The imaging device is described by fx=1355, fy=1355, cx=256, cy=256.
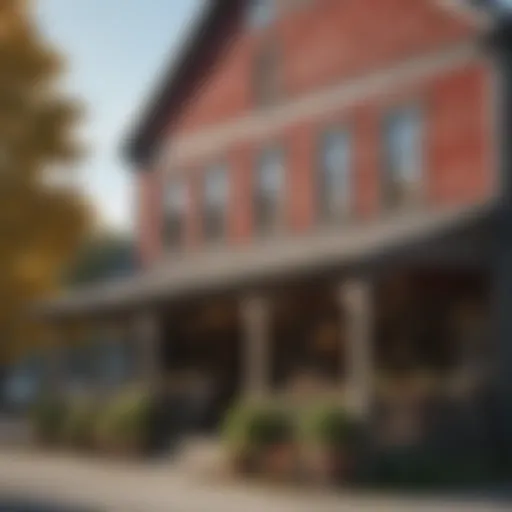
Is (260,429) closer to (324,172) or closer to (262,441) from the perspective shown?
(262,441)

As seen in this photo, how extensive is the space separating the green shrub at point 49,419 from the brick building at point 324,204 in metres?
1.75

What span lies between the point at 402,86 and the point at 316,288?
3.61m

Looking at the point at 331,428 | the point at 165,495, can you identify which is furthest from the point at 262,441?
the point at 165,495

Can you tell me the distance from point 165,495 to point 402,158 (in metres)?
7.73

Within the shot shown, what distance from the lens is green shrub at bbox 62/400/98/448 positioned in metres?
24.1

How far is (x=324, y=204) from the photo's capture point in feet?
77.7

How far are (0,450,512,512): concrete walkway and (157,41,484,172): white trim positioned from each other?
274 inches

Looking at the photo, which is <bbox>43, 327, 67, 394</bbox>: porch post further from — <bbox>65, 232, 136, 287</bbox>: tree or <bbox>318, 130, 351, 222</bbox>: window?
<bbox>65, 232, 136, 287</bbox>: tree

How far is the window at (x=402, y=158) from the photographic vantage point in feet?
70.9

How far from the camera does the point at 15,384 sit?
131 feet

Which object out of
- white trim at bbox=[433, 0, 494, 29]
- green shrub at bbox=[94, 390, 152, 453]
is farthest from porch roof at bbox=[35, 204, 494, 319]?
white trim at bbox=[433, 0, 494, 29]

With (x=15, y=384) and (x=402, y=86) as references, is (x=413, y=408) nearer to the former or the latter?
(x=402, y=86)

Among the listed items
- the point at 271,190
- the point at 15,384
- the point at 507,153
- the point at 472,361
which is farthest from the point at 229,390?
the point at 15,384

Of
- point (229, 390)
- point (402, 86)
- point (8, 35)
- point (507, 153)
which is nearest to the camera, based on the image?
point (507, 153)
